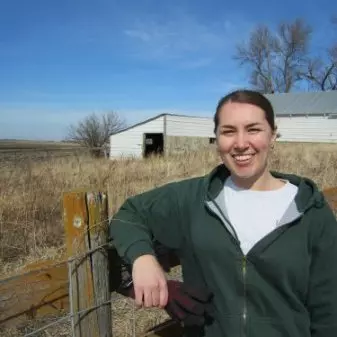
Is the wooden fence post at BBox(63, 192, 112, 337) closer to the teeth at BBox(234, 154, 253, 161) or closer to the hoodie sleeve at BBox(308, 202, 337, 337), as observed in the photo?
the teeth at BBox(234, 154, 253, 161)

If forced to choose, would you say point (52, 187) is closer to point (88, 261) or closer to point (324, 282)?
point (88, 261)

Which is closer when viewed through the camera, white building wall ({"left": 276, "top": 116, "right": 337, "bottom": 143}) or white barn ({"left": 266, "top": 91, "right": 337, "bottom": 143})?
white building wall ({"left": 276, "top": 116, "right": 337, "bottom": 143})

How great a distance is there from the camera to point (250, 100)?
6.49ft

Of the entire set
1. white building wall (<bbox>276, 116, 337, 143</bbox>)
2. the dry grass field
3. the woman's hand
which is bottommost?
the dry grass field

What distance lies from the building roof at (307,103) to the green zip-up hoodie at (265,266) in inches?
1527

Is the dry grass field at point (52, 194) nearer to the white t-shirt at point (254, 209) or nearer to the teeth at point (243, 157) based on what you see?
the white t-shirt at point (254, 209)

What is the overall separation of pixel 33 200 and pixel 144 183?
325 centimetres

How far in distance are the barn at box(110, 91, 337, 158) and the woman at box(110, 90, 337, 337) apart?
25835 millimetres

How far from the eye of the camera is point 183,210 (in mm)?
1973

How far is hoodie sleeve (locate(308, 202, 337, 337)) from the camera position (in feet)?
5.98

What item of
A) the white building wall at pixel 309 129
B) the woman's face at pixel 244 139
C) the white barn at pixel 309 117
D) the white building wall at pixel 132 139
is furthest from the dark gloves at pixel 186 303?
the white building wall at pixel 309 129

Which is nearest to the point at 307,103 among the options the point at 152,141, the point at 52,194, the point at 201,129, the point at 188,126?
the point at 201,129

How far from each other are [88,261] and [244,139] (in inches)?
34.2

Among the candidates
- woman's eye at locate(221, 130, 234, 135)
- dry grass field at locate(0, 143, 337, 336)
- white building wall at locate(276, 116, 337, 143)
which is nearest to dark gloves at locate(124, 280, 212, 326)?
woman's eye at locate(221, 130, 234, 135)
